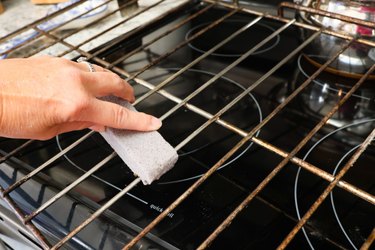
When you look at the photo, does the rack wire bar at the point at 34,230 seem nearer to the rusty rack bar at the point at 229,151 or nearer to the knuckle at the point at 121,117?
the rusty rack bar at the point at 229,151

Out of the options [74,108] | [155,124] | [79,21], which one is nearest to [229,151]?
[155,124]

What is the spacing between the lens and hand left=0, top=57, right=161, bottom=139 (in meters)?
0.44

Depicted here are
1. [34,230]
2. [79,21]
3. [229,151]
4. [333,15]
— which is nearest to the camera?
[34,230]

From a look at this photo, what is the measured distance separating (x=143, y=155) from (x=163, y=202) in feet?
0.30

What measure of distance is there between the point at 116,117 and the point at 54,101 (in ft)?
0.24

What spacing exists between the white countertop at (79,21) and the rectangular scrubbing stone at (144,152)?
1.23 ft

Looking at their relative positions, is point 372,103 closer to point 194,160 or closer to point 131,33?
point 194,160

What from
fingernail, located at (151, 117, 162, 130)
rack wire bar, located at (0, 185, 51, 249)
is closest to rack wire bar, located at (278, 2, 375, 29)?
fingernail, located at (151, 117, 162, 130)

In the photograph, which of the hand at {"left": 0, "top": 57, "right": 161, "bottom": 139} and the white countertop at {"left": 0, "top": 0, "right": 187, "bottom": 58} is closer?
the hand at {"left": 0, "top": 57, "right": 161, "bottom": 139}

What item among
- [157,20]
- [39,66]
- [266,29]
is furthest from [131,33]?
[39,66]

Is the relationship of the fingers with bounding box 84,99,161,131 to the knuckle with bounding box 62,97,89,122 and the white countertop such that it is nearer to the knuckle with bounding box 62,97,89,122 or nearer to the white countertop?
the knuckle with bounding box 62,97,89,122

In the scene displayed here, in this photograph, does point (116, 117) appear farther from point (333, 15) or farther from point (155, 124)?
point (333, 15)

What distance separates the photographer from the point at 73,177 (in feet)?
1.87

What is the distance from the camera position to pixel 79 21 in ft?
2.99
